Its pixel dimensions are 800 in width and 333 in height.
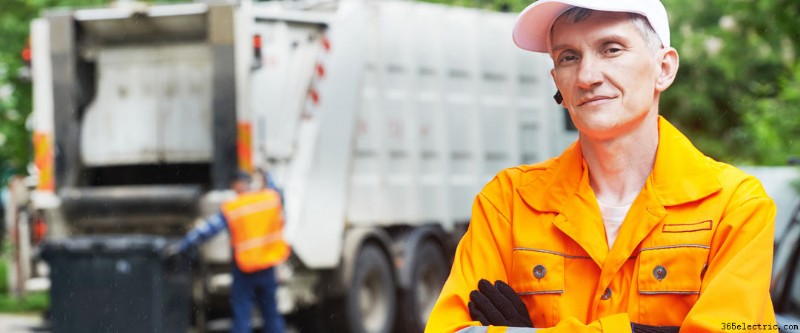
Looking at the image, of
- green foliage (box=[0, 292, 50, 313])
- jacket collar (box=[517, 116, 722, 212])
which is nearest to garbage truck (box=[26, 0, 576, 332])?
green foliage (box=[0, 292, 50, 313])

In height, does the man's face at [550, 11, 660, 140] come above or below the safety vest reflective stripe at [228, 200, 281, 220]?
above

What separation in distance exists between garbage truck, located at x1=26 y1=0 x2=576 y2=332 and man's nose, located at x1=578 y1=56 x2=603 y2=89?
7396 millimetres

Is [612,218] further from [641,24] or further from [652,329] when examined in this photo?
[641,24]

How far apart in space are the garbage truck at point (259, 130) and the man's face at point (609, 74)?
7.38 meters

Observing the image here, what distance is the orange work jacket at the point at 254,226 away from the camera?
9.42 m

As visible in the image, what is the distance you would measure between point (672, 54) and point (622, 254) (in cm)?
41

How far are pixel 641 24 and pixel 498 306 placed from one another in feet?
1.91

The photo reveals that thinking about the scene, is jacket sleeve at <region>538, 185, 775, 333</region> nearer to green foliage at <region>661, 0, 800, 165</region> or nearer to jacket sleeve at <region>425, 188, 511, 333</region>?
jacket sleeve at <region>425, 188, 511, 333</region>

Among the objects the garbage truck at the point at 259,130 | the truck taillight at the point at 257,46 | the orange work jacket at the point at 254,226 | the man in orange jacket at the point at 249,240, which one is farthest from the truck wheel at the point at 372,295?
the truck taillight at the point at 257,46

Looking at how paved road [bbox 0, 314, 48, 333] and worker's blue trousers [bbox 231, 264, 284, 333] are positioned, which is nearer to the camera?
worker's blue trousers [bbox 231, 264, 284, 333]

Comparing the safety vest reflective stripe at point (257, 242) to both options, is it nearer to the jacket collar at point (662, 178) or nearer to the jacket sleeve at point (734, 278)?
the jacket collar at point (662, 178)

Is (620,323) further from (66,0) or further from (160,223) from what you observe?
(66,0)

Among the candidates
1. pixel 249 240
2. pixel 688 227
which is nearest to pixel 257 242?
pixel 249 240

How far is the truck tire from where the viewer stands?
37.3 feet
